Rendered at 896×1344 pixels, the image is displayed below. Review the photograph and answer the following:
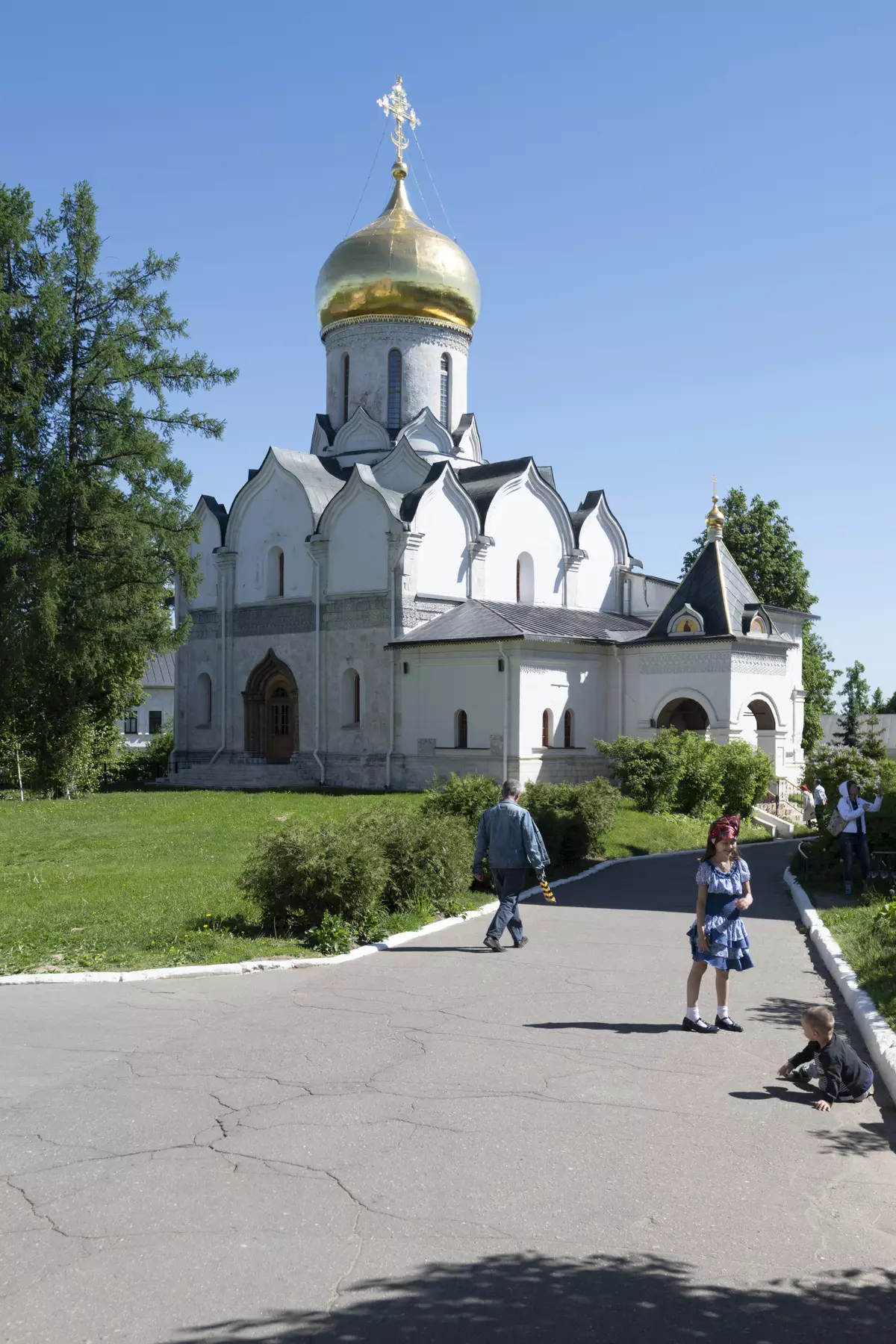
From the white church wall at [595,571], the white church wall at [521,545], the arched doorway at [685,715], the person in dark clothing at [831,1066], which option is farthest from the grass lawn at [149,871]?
the white church wall at [595,571]

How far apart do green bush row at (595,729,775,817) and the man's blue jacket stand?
534 inches

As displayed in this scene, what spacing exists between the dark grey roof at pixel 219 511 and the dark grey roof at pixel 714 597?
1257 centimetres

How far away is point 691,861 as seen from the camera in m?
18.5

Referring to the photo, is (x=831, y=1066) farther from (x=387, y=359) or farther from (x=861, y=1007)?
(x=387, y=359)

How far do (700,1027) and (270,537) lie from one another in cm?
2718

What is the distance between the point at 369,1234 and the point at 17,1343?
125 cm

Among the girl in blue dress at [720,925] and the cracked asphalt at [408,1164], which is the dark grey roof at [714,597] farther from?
the girl in blue dress at [720,925]

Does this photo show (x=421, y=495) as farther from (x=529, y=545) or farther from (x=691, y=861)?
(x=691, y=861)

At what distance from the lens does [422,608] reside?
99.6 ft

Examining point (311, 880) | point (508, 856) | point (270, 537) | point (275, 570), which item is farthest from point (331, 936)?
point (270, 537)

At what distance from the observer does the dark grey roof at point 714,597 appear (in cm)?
2839

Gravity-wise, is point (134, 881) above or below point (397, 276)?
below

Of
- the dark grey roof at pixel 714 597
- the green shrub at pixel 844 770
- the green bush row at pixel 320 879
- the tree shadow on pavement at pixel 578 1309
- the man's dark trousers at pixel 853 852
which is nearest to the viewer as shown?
the tree shadow on pavement at pixel 578 1309

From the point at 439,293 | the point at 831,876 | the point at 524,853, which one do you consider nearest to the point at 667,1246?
the point at 524,853
